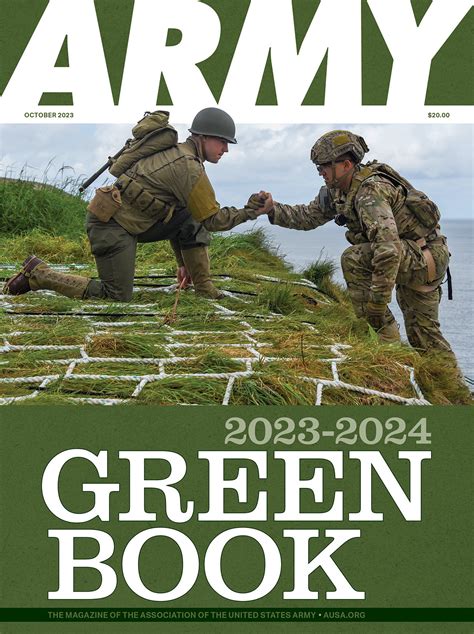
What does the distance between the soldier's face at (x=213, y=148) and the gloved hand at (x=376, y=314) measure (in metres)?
1.39

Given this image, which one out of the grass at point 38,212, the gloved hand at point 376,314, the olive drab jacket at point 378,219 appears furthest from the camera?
the grass at point 38,212

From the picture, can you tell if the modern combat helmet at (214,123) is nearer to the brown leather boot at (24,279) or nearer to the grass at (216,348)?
the grass at (216,348)

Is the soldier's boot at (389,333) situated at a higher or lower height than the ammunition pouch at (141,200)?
lower

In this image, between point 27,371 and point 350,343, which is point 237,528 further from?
point 350,343

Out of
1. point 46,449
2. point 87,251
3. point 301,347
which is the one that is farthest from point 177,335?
point 87,251

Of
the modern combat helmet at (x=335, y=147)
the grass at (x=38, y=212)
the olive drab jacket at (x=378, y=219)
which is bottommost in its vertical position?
the olive drab jacket at (x=378, y=219)

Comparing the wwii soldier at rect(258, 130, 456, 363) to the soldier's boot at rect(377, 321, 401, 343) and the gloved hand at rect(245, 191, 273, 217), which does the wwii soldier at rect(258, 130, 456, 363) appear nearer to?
the soldier's boot at rect(377, 321, 401, 343)

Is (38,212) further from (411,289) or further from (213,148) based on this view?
(411,289)

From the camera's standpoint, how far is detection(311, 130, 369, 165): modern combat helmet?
571 cm

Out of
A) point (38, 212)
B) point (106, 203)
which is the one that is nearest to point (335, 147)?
point (106, 203)

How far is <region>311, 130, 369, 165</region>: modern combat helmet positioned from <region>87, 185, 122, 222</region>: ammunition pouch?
1.28 meters

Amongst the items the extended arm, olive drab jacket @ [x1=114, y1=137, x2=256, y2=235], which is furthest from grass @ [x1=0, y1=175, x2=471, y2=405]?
olive drab jacket @ [x1=114, y1=137, x2=256, y2=235]

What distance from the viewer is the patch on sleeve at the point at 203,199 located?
5.73m

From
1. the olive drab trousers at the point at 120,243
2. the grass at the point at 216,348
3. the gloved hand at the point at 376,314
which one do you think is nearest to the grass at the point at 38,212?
the grass at the point at 216,348
